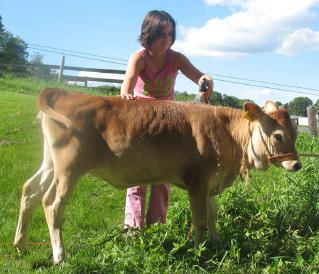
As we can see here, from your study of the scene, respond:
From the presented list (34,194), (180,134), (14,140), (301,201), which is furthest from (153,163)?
(14,140)

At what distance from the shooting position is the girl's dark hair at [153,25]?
5664 millimetres

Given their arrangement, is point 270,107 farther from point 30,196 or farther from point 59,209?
point 30,196

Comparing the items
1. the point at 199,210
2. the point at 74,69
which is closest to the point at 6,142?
the point at 199,210

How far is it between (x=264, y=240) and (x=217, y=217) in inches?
32.6

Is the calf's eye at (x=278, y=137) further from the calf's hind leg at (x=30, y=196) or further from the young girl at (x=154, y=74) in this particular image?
the calf's hind leg at (x=30, y=196)

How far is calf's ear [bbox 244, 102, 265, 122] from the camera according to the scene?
5.07 m

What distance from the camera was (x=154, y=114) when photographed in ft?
17.2

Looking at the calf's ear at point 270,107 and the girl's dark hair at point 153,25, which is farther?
the girl's dark hair at point 153,25

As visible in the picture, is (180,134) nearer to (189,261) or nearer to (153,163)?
(153,163)

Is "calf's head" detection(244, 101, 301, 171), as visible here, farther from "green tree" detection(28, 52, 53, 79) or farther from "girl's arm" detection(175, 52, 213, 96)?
"green tree" detection(28, 52, 53, 79)

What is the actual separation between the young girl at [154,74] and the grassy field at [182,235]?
275mm

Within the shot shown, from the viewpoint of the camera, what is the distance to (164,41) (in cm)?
574

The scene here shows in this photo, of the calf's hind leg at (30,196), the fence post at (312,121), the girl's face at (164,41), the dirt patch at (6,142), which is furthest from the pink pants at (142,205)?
the fence post at (312,121)

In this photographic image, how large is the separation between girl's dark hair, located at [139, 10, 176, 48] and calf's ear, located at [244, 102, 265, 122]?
132 centimetres
